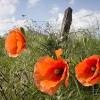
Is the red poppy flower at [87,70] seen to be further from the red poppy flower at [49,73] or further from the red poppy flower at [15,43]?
the red poppy flower at [15,43]

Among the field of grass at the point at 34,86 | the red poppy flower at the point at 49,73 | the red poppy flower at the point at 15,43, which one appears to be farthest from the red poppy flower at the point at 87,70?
the red poppy flower at the point at 15,43

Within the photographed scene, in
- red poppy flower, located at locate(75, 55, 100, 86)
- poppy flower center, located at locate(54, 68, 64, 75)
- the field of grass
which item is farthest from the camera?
the field of grass

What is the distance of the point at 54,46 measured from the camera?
4.86 m

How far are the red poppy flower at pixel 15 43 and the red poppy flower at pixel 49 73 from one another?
0.61 metres

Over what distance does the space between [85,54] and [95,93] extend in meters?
0.89

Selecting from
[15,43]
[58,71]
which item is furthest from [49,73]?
[15,43]

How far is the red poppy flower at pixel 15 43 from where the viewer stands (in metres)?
3.46

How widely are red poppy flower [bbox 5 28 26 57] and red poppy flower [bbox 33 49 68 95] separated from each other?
2.00 feet

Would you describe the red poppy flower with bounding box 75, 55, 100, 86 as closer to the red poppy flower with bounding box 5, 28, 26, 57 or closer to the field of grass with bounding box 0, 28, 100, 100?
the field of grass with bounding box 0, 28, 100, 100

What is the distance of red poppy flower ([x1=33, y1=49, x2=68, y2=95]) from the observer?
2752mm

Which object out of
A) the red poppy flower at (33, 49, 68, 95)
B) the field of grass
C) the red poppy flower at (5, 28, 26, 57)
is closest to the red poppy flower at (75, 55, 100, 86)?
the red poppy flower at (33, 49, 68, 95)

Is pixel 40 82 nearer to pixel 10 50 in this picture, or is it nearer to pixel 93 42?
pixel 10 50

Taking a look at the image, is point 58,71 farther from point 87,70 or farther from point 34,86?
point 34,86

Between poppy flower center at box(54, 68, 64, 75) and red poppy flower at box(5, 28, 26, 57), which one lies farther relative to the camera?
red poppy flower at box(5, 28, 26, 57)
